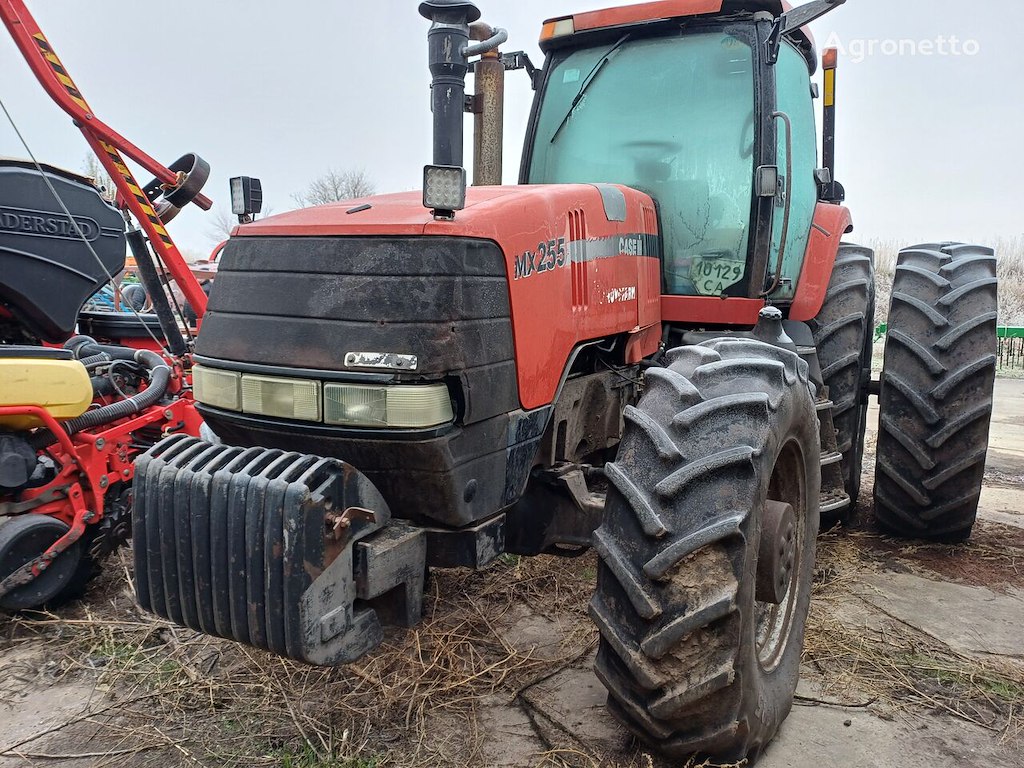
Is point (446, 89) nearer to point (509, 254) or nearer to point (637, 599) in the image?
point (509, 254)

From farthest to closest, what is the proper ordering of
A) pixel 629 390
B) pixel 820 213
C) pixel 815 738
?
1. pixel 820 213
2. pixel 629 390
3. pixel 815 738

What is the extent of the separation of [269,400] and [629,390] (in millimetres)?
1513

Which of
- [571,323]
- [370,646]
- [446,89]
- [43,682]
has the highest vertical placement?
[446,89]

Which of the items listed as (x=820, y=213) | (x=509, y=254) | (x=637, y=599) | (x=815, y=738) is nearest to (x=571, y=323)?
(x=509, y=254)

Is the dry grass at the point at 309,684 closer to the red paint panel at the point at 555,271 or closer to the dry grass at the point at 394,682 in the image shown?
the dry grass at the point at 394,682

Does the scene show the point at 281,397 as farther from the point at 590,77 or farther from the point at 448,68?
the point at 590,77

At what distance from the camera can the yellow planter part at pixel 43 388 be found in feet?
10.7

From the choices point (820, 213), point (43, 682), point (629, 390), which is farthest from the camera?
point (820, 213)

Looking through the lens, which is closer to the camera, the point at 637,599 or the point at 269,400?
the point at 637,599

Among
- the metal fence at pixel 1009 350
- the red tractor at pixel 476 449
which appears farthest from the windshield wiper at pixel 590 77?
the metal fence at pixel 1009 350

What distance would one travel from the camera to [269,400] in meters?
2.26

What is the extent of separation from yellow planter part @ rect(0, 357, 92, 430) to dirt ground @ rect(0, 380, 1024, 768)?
0.86 m

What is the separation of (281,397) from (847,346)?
286 cm

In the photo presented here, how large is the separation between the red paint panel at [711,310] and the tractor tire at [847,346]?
72cm
